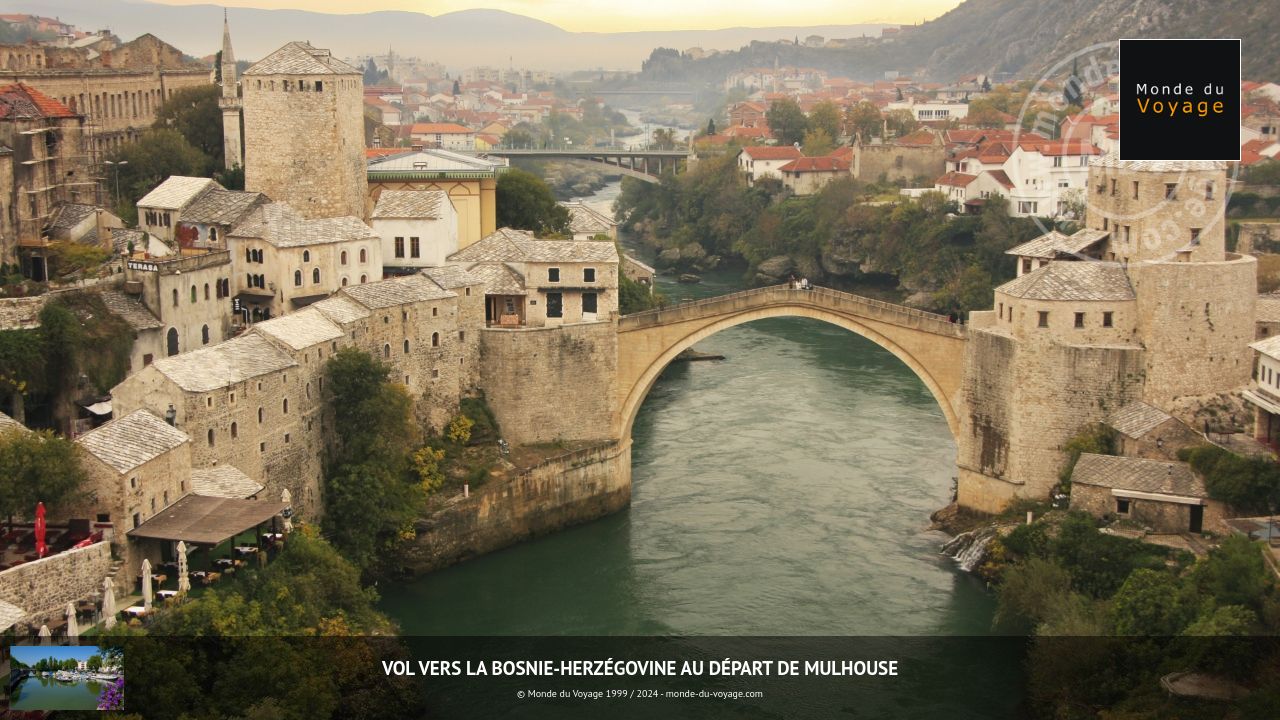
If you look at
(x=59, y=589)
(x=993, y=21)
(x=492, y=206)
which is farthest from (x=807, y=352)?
(x=993, y=21)

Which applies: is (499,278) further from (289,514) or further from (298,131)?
(289,514)

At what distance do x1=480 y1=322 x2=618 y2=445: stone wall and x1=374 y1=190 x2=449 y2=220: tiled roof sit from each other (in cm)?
494

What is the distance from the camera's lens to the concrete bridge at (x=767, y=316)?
35.5 meters

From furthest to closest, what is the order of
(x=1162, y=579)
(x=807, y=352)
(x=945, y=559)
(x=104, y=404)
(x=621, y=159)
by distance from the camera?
(x=621, y=159) → (x=807, y=352) → (x=945, y=559) → (x=104, y=404) → (x=1162, y=579)

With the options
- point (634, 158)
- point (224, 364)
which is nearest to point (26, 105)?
point (224, 364)

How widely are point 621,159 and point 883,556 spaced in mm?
62784

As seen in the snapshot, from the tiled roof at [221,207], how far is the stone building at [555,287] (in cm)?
533

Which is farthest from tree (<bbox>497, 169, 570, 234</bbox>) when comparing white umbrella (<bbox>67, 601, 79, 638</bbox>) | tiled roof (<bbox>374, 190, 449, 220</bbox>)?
white umbrella (<bbox>67, 601, 79, 638</bbox>)

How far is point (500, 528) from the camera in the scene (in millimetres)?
33562

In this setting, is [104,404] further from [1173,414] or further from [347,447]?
[1173,414]

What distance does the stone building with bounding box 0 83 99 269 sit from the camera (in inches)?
1358

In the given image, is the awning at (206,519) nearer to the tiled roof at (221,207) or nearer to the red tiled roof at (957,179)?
the tiled roof at (221,207)

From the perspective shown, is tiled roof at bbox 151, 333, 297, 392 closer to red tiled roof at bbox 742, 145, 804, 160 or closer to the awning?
the awning

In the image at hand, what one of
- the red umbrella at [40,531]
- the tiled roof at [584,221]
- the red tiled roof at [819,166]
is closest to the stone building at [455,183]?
the tiled roof at [584,221]
